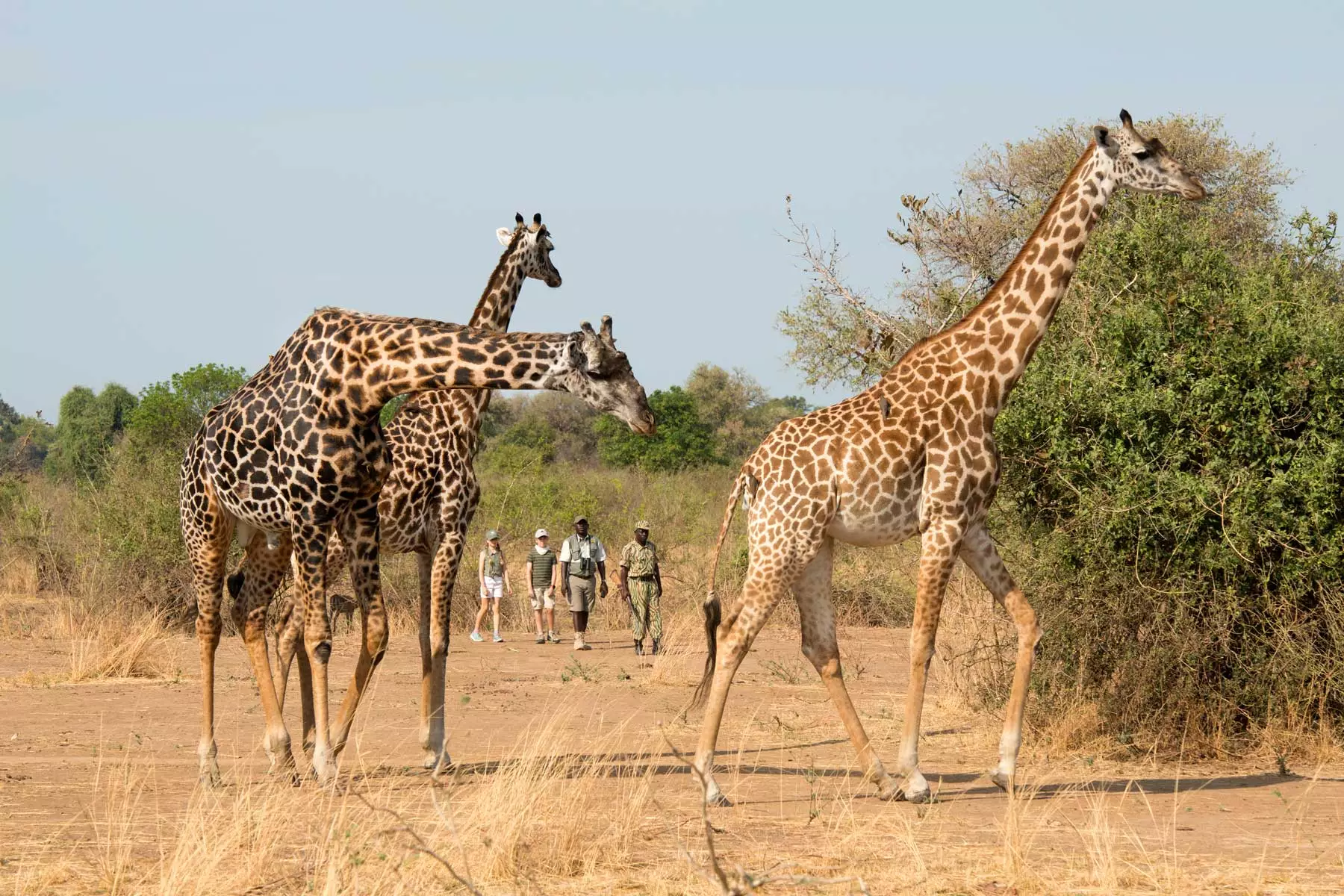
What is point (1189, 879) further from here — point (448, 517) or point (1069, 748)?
point (448, 517)

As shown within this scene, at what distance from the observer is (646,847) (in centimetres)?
713

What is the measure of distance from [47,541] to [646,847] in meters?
17.9

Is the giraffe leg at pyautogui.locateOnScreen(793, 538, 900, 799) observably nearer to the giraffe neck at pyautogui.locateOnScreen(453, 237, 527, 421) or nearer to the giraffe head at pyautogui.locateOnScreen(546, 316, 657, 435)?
the giraffe head at pyautogui.locateOnScreen(546, 316, 657, 435)

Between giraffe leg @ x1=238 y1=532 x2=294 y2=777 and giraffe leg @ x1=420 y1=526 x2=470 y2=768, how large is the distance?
85 cm

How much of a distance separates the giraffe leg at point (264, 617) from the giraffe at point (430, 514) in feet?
0.65

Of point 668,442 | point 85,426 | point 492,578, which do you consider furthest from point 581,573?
point 85,426

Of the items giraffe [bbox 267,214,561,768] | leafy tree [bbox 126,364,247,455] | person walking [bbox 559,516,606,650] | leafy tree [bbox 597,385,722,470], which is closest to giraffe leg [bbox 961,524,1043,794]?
giraffe [bbox 267,214,561,768]

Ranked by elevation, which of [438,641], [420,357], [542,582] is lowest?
[438,641]

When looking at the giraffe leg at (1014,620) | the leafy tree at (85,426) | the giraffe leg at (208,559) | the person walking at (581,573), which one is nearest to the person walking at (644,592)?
the person walking at (581,573)

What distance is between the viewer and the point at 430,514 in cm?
966

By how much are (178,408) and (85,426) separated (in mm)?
21294

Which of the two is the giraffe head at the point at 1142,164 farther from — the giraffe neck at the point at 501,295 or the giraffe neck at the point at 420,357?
the giraffe neck at the point at 501,295

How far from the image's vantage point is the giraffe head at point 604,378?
757 centimetres

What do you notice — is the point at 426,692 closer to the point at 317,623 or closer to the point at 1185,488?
the point at 317,623
